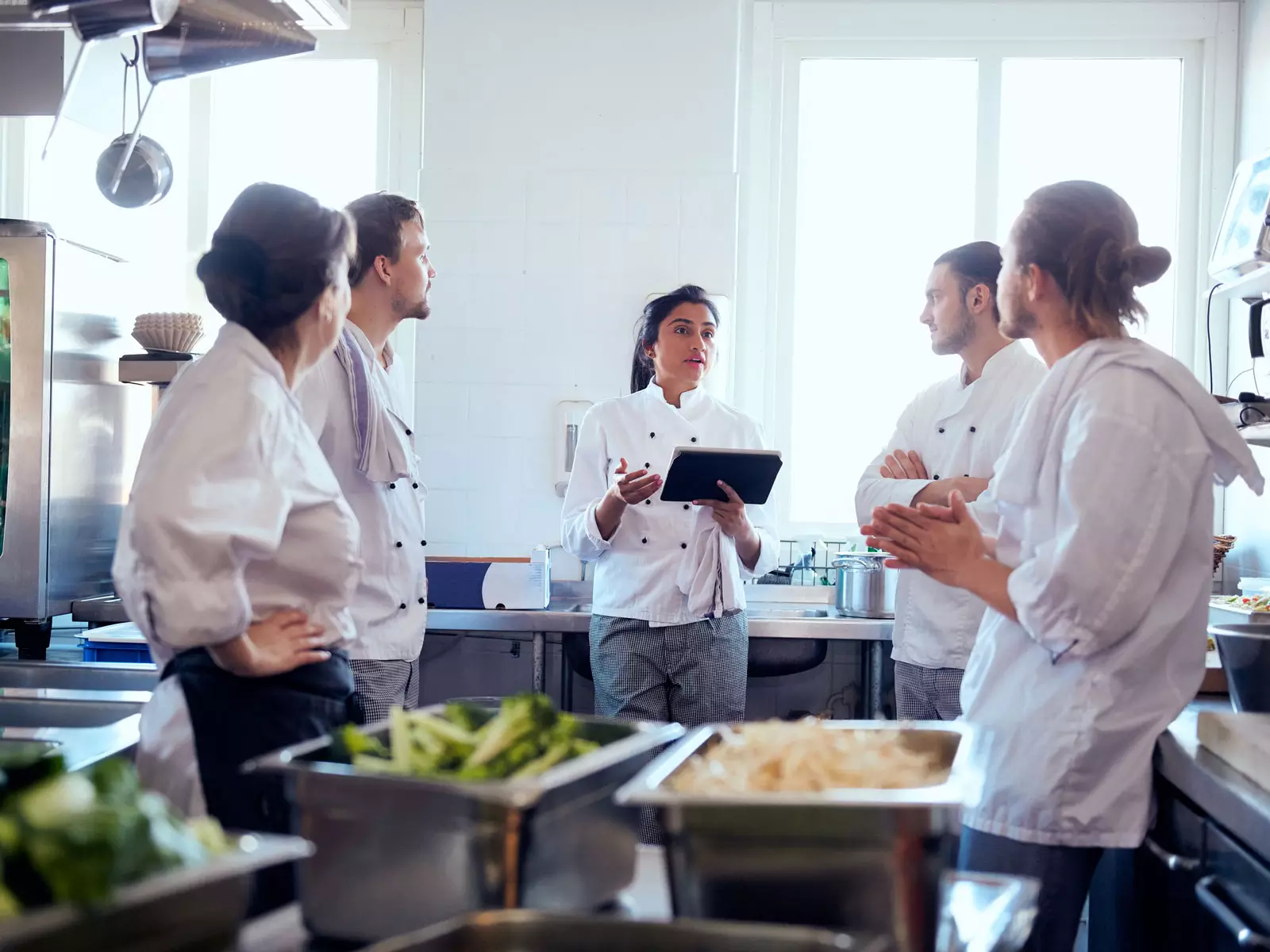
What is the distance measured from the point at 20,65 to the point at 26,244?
0.51m

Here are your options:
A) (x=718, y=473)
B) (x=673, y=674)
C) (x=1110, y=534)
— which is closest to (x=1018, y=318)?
(x=1110, y=534)

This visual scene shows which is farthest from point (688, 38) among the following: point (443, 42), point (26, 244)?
point (26, 244)

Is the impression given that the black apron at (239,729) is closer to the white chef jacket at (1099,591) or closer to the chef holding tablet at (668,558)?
the white chef jacket at (1099,591)

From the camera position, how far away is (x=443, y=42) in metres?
4.27

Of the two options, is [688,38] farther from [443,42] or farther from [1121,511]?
[1121,511]

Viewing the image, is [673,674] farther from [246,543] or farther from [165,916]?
[165,916]

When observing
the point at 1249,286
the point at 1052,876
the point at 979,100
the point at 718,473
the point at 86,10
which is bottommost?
the point at 1052,876

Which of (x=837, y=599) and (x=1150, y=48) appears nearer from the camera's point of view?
(x=837, y=599)

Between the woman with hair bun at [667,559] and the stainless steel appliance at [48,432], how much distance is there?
4.29ft

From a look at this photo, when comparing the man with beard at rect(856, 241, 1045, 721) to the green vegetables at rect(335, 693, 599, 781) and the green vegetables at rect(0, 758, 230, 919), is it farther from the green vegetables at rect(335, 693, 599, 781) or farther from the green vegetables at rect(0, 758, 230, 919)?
the green vegetables at rect(0, 758, 230, 919)

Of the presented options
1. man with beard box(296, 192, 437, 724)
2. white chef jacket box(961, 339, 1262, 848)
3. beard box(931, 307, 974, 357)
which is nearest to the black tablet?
beard box(931, 307, 974, 357)

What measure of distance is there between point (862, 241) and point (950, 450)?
1.74 metres

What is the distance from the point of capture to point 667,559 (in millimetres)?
3184

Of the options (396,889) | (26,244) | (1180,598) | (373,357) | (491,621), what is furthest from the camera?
(491,621)
